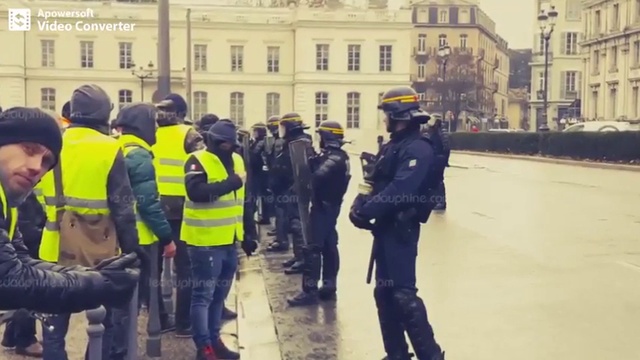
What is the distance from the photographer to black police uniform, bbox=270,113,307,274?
400 inches

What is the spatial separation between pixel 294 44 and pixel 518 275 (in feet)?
212

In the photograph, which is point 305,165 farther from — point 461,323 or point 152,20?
point 152,20

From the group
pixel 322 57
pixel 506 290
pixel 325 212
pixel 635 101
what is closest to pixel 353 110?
pixel 322 57

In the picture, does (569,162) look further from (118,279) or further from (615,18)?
(615,18)

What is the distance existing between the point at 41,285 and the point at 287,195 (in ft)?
28.8

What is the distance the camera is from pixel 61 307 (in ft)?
8.79

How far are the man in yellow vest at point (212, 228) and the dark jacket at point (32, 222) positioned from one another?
126cm

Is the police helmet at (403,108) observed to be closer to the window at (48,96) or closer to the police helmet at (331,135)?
the police helmet at (331,135)

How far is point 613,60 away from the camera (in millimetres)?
67125

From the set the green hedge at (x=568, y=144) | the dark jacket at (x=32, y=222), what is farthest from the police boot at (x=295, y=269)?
the green hedge at (x=568, y=144)

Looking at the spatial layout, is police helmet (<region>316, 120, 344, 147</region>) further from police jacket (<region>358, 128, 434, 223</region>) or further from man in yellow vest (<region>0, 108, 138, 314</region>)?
man in yellow vest (<region>0, 108, 138, 314</region>)

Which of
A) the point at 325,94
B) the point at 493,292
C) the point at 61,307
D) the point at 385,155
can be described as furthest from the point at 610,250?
the point at 325,94

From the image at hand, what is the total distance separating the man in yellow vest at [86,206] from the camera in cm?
527

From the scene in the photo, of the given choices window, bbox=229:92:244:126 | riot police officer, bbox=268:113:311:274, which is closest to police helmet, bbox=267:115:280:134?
riot police officer, bbox=268:113:311:274
